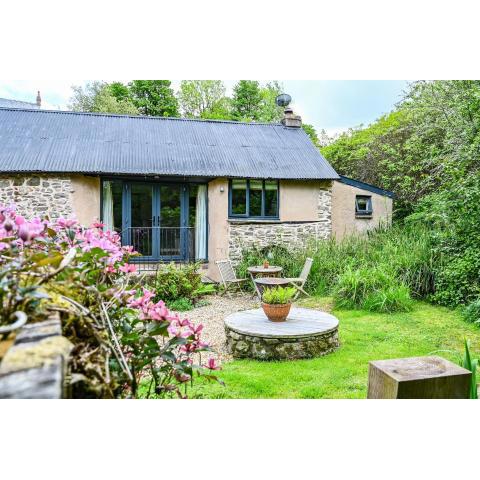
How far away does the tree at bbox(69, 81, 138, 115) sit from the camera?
18984mm

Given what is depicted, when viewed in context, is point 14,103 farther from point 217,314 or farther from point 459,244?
point 459,244

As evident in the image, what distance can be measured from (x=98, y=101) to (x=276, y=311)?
17.8m

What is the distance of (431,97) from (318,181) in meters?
3.06

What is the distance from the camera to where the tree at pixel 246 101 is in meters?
19.6

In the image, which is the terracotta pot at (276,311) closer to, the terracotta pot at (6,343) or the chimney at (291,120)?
the terracotta pot at (6,343)

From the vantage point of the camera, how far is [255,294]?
8.52m

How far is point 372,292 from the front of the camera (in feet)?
21.7

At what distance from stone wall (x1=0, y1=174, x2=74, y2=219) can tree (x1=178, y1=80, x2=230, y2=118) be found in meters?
11.1

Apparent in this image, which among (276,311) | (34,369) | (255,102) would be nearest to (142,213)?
(276,311)

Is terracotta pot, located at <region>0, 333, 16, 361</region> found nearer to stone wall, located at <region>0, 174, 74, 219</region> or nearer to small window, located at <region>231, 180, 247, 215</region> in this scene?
stone wall, located at <region>0, 174, 74, 219</region>
